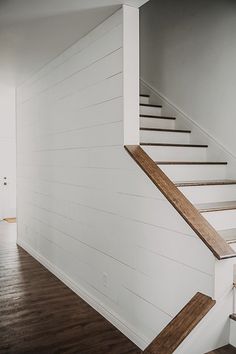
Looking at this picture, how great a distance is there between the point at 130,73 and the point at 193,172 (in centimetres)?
107

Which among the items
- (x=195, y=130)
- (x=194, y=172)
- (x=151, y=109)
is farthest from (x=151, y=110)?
(x=194, y=172)

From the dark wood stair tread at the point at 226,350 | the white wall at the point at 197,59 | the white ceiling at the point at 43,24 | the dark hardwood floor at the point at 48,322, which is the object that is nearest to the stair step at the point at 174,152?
the white wall at the point at 197,59

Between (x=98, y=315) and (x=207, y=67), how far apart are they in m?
2.70

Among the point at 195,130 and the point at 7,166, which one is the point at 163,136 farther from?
the point at 7,166

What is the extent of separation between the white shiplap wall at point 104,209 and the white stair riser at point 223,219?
398mm

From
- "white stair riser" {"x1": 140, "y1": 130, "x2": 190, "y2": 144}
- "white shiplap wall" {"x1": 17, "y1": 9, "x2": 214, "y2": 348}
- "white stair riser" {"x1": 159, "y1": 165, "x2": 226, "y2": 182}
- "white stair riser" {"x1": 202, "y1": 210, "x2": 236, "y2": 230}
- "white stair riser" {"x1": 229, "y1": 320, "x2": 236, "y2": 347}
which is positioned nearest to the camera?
"white stair riser" {"x1": 229, "y1": 320, "x2": 236, "y2": 347}

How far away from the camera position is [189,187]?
2.72 metres

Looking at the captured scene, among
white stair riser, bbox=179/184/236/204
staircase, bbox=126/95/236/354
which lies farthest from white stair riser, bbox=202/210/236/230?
white stair riser, bbox=179/184/236/204

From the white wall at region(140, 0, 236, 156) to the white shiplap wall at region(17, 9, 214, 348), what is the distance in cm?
116

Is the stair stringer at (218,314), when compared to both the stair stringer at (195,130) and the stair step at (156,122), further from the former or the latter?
the stair step at (156,122)

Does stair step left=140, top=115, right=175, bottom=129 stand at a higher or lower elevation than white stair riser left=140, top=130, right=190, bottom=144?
higher

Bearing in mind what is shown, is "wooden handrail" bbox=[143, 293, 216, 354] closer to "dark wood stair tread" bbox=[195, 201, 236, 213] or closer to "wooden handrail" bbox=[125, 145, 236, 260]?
"wooden handrail" bbox=[125, 145, 236, 260]

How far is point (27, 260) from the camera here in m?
4.83

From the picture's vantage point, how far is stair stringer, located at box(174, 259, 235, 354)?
1.82 metres
